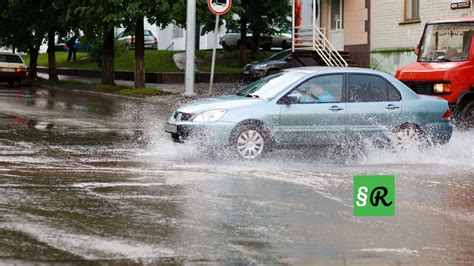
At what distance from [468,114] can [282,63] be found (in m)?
14.9

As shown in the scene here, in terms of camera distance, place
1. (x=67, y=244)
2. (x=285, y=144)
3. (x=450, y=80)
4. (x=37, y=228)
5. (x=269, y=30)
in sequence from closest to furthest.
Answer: (x=67, y=244)
(x=37, y=228)
(x=285, y=144)
(x=450, y=80)
(x=269, y=30)

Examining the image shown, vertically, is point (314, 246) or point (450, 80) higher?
point (450, 80)

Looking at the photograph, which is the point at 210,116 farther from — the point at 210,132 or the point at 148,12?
the point at 148,12

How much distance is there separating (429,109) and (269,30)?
83.4 feet

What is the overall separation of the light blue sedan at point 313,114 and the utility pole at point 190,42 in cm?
1211

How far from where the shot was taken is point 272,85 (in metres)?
13.1

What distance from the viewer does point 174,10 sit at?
2664 centimetres

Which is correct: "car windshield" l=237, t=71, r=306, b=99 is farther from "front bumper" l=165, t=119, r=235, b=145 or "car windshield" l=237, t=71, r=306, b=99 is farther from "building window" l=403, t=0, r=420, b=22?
"building window" l=403, t=0, r=420, b=22

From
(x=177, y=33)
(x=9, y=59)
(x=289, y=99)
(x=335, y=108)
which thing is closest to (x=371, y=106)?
(x=335, y=108)

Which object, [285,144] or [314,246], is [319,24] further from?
[314,246]

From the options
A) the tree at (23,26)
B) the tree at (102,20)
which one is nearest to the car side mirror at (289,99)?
the tree at (102,20)

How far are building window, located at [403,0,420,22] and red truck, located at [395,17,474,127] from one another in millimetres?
10312

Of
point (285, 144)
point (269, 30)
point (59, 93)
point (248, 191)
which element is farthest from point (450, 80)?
point (269, 30)

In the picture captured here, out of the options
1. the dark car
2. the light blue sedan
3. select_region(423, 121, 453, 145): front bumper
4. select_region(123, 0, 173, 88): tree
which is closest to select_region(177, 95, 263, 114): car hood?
the light blue sedan
